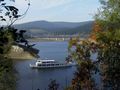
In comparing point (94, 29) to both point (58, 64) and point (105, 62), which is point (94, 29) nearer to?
point (105, 62)

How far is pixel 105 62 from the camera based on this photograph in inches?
402

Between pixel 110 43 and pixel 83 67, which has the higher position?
pixel 110 43

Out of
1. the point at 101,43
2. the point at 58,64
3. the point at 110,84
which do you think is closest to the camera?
the point at 110,84

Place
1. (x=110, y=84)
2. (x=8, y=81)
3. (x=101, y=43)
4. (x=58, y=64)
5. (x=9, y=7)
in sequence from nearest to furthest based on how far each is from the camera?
1. (x=9, y=7)
2. (x=110, y=84)
3. (x=101, y=43)
4. (x=8, y=81)
5. (x=58, y=64)

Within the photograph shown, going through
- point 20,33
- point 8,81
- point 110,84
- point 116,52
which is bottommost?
point 8,81

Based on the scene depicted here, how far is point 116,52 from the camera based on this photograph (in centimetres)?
1016

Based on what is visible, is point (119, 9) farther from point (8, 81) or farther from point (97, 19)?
point (8, 81)

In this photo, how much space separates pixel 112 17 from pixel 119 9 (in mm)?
294

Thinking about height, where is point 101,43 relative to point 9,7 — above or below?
below

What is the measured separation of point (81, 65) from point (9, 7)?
268 inches

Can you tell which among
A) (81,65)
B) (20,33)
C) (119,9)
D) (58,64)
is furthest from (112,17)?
(58,64)

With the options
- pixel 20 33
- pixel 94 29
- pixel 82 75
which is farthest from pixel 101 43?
pixel 20 33

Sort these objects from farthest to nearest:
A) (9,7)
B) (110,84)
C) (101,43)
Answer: (101,43) < (110,84) < (9,7)

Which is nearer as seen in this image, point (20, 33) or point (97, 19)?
point (20, 33)
